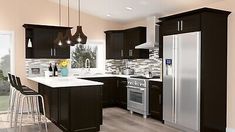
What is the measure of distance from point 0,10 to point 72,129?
381 centimetres

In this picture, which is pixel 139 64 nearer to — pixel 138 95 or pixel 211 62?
pixel 138 95

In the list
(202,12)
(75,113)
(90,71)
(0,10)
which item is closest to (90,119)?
(75,113)

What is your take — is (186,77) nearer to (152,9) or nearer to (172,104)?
(172,104)

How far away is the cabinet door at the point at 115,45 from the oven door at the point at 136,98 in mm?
1299

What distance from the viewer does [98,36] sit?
7.81 meters

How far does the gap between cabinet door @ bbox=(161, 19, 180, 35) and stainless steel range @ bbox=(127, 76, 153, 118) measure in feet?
4.15

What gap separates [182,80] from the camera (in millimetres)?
4840

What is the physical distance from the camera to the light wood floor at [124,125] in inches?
198

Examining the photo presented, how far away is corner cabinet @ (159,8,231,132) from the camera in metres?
4.50

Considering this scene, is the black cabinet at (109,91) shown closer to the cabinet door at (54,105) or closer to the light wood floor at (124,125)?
the light wood floor at (124,125)

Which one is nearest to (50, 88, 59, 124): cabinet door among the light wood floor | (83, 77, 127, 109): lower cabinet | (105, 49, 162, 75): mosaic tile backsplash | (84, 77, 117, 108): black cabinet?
the light wood floor

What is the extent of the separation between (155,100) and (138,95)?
0.57 metres

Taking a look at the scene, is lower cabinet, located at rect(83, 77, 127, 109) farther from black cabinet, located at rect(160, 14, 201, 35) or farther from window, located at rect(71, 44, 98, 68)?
black cabinet, located at rect(160, 14, 201, 35)

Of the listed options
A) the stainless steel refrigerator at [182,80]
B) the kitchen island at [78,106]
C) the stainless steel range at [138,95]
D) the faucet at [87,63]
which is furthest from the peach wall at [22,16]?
the stainless steel refrigerator at [182,80]
